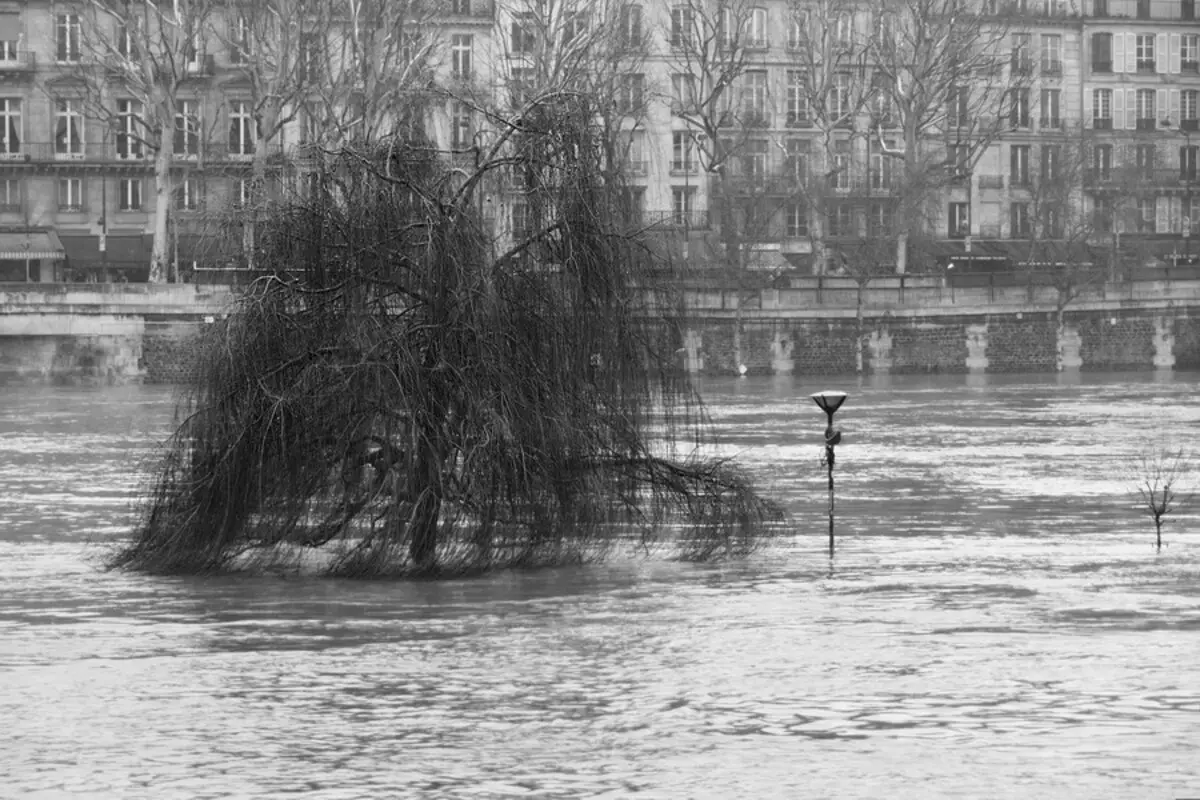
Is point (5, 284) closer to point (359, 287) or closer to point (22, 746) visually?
point (359, 287)

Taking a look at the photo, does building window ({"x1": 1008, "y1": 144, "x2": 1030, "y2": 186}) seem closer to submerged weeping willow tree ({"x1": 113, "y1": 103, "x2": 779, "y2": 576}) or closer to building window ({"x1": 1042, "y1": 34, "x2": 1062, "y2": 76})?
building window ({"x1": 1042, "y1": 34, "x2": 1062, "y2": 76})

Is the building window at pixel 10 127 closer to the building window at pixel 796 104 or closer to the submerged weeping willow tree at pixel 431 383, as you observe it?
the building window at pixel 796 104

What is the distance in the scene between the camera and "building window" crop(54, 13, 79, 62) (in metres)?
94.9

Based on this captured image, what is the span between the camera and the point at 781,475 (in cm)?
4066

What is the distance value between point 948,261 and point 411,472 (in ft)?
277

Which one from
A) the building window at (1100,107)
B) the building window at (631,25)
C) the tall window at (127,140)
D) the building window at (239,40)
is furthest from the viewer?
the building window at (1100,107)

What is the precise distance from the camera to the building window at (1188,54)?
113938 millimetres

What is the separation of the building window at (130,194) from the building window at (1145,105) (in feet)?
152

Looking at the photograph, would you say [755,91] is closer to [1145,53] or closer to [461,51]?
[461,51]

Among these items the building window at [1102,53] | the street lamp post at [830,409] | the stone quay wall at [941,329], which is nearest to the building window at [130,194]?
the stone quay wall at [941,329]

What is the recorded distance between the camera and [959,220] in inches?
4338

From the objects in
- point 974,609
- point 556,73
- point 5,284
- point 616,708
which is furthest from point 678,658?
point 5,284

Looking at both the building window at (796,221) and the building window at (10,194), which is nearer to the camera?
the building window at (10,194)

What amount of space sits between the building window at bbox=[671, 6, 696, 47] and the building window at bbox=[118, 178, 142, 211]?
22203 millimetres
